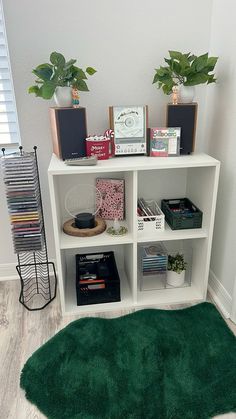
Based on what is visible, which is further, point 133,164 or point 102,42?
point 102,42

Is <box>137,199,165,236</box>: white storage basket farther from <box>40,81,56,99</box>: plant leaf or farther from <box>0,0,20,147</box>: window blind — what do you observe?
<box>0,0,20,147</box>: window blind

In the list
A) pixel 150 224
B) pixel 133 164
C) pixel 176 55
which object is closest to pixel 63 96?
pixel 133 164

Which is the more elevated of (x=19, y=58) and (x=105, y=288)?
(x=19, y=58)

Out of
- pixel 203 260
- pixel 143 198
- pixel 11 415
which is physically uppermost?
pixel 143 198

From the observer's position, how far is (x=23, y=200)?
5.41 feet

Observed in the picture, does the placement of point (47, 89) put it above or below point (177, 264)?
above

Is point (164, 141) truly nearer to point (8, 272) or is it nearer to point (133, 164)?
point (133, 164)

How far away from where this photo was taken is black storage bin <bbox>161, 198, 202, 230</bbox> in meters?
1.80

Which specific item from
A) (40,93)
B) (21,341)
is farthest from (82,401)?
(40,93)

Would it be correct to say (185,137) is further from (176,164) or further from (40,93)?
(40,93)

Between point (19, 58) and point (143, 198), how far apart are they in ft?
3.53

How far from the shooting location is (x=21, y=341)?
5.40ft

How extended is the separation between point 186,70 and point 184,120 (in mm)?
250

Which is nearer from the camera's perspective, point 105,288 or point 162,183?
point 105,288
